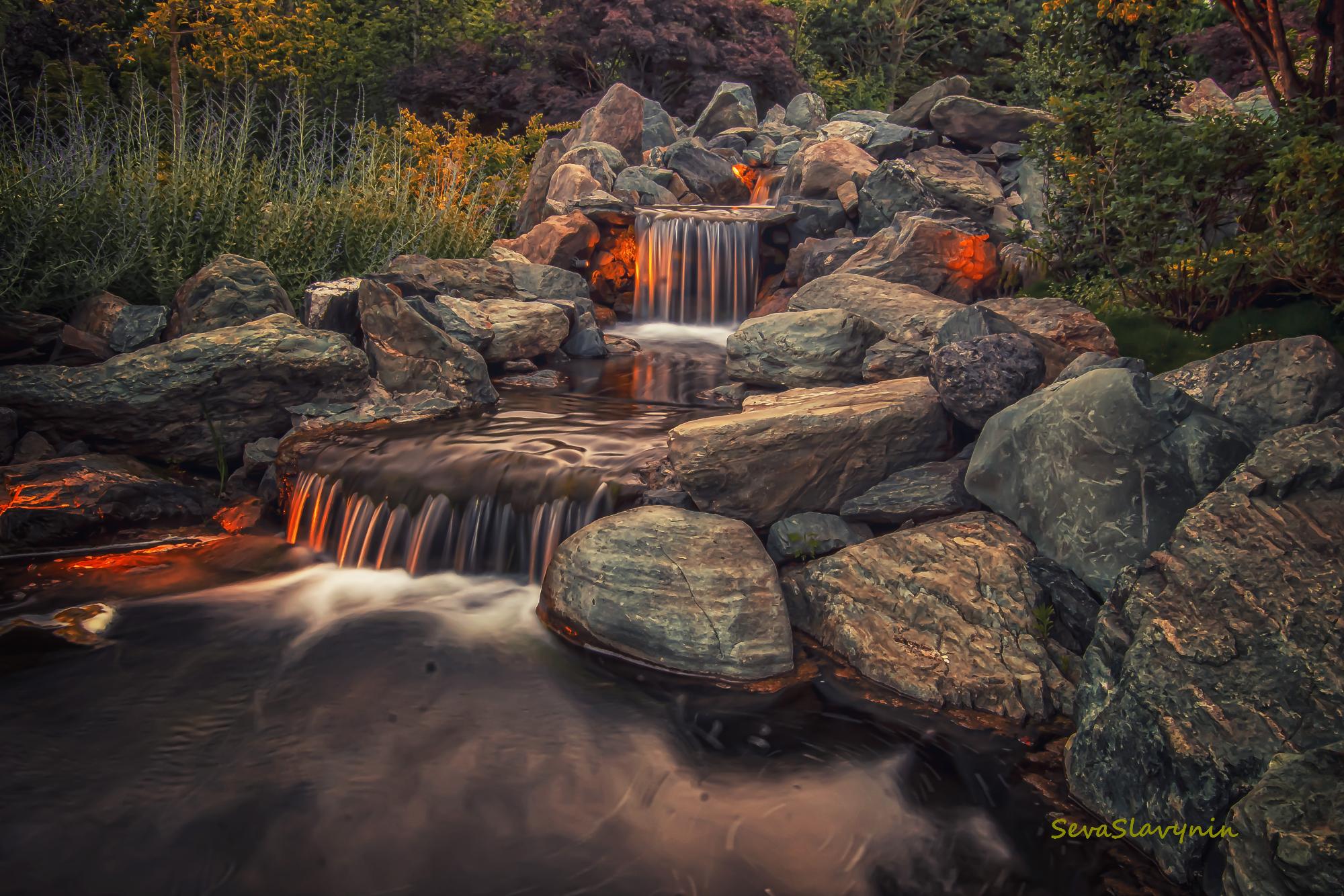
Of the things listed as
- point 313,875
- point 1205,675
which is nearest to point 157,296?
point 313,875

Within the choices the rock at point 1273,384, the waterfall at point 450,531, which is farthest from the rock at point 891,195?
the waterfall at point 450,531

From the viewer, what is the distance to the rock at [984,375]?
227 inches

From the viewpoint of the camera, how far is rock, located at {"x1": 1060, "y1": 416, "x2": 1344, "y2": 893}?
11.0 ft

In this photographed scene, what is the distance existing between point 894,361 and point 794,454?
241cm

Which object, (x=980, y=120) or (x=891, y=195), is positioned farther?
(x=980, y=120)

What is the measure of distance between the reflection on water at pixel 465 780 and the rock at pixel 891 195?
9133mm

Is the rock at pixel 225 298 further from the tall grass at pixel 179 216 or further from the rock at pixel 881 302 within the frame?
the rock at pixel 881 302

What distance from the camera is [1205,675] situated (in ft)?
11.7

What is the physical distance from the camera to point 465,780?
400 centimetres

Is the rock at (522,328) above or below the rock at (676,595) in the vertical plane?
above

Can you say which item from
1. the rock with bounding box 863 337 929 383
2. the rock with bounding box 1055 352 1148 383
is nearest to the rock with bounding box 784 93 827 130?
the rock with bounding box 863 337 929 383

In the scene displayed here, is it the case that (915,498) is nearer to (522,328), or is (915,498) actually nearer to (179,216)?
(522,328)

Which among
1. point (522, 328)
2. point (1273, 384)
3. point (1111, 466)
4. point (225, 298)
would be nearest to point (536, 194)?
point (522, 328)

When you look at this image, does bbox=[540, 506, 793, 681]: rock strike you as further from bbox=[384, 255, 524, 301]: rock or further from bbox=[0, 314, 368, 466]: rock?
bbox=[384, 255, 524, 301]: rock
